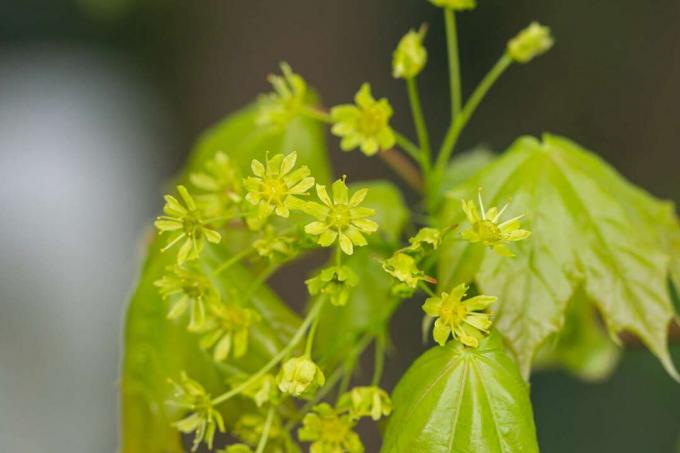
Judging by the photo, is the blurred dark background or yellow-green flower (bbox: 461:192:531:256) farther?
the blurred dark background

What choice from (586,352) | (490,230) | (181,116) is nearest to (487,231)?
(490,230)

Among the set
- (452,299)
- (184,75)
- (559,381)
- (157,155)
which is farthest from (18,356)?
(452,299)

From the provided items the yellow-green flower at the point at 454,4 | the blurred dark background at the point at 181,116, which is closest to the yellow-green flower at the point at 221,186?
the yellow-green flower at the point at 454,4

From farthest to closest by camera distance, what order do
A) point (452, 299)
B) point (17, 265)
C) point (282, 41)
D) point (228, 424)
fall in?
point (17, 265), point (282, 41), point (228, 424), point (452, 299)

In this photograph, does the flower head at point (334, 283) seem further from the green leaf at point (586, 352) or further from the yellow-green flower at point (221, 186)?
the green leaf at point (586, 352)

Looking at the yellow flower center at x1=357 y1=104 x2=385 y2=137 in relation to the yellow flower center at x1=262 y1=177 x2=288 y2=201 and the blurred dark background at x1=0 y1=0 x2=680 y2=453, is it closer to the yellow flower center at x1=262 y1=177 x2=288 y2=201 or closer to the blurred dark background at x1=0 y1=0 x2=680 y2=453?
the yellow flower center at x1=262 y1=177 x2=288 y2=201

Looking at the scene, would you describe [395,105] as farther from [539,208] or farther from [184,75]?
[539,208]

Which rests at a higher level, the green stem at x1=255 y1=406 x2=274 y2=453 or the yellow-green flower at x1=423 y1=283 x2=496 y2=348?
the yellow-green flower at x1=423 y1=283 x2=496 y2=348

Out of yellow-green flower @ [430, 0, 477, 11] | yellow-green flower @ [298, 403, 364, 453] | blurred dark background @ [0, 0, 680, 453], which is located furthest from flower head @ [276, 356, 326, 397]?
blurred dark background @ [0, 0, 680, 453]
